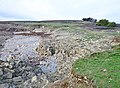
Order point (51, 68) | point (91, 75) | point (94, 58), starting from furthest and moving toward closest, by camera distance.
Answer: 1. point (51, 68)
2. point (94, 58)
3. point (91, 75)

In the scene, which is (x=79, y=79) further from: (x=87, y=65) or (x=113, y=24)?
(x=113, y=24)

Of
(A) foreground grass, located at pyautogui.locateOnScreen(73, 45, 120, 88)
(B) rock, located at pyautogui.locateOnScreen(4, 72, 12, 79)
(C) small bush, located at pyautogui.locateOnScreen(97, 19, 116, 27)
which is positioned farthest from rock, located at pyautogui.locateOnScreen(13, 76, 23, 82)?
(C) small bush, located at pyautogui.locateOnScreen(97, 19, 116, 27)

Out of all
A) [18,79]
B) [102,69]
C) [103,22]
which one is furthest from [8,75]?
[103,22]

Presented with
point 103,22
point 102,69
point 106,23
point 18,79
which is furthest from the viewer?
point 103,22

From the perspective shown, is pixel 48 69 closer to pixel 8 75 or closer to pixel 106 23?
pixel 8 75

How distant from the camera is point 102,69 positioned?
64.2 feet

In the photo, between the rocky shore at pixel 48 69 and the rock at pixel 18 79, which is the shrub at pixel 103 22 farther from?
the rock at pixel 18 79

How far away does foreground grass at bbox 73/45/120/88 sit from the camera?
17.1 metres

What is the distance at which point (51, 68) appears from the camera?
2759 centimetres

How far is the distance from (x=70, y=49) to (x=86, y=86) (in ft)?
47.6

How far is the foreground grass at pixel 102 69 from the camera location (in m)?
17.1

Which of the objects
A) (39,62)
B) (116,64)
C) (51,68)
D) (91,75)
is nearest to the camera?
(91,75)

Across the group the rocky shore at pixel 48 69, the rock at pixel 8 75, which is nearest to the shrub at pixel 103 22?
the rocky shore at pixel 48 69

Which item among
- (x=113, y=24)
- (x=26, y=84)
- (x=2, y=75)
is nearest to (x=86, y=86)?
(x=26, y=84)
